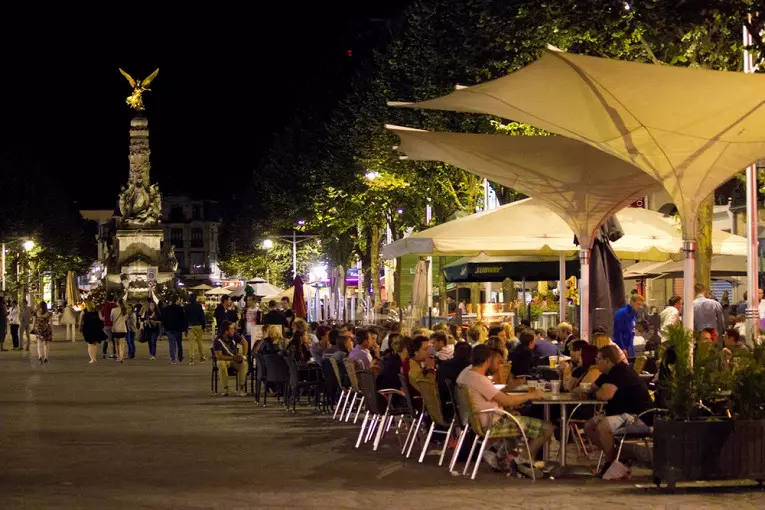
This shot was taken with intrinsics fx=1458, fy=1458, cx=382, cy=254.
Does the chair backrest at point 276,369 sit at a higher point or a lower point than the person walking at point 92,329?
lower

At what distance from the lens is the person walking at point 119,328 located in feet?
125

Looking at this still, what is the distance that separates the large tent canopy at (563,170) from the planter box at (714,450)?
7487mm

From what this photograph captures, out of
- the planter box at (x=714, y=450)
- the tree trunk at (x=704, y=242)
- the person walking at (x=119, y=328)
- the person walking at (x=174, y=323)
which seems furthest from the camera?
the person walking at (x=119, y=328)

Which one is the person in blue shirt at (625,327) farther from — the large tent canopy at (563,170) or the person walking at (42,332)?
the person walking at (42,332)

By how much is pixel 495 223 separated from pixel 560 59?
7.61 metres

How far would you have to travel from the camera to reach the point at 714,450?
11.7 m

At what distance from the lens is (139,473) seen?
13.5 metres

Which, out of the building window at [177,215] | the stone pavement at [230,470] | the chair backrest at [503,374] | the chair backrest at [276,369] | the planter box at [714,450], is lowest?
the stone pavement at [230,470]

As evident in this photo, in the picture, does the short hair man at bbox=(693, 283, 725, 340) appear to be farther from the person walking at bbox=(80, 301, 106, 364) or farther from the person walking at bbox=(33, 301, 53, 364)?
the person walking at bbox=(33, 301, 53, 364)

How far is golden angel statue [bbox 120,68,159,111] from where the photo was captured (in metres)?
85.5

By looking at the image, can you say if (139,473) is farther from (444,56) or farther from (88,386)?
(444,56)

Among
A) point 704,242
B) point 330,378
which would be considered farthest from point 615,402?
point 704,242

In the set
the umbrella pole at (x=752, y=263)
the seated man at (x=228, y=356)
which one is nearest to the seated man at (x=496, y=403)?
the umbrella pole at (x=752, y=263)

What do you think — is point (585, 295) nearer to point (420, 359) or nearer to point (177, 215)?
point (420, 359)
